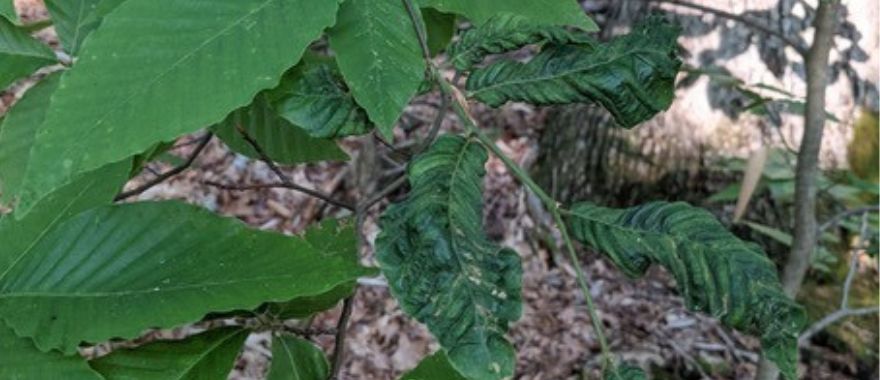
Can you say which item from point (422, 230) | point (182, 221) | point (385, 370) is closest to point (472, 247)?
point (422, 230)

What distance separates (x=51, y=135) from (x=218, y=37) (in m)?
0.15

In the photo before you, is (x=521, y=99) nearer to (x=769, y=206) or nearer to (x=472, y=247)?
(x=472, y=247)

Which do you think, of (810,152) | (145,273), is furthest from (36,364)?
(810,152)

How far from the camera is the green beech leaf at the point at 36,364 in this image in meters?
0.79

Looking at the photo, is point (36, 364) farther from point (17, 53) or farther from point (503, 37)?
point (503, 37)

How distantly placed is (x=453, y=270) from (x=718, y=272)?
22 cm

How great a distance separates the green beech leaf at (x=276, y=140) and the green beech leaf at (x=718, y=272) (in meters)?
0.50

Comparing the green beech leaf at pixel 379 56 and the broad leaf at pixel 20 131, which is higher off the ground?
the green beech leaf at pixel 379 56

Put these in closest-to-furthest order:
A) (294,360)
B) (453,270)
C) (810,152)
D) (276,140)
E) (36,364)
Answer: (453,270) → (36,364) → (294,360) → (276,140) → (810,152)

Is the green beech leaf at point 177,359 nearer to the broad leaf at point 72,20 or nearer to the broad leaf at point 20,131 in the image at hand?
the broad leaf at point 20,131

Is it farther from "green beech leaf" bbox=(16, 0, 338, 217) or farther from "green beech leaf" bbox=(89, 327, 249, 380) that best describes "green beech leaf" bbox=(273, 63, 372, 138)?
"green beech leaf" bbox=(89, 327, 249, 380)

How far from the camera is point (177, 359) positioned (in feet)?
2.77

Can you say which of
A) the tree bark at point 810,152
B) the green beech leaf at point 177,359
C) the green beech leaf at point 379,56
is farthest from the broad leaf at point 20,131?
the tree bark at point 810,152

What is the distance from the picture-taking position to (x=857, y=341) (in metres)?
3.12
